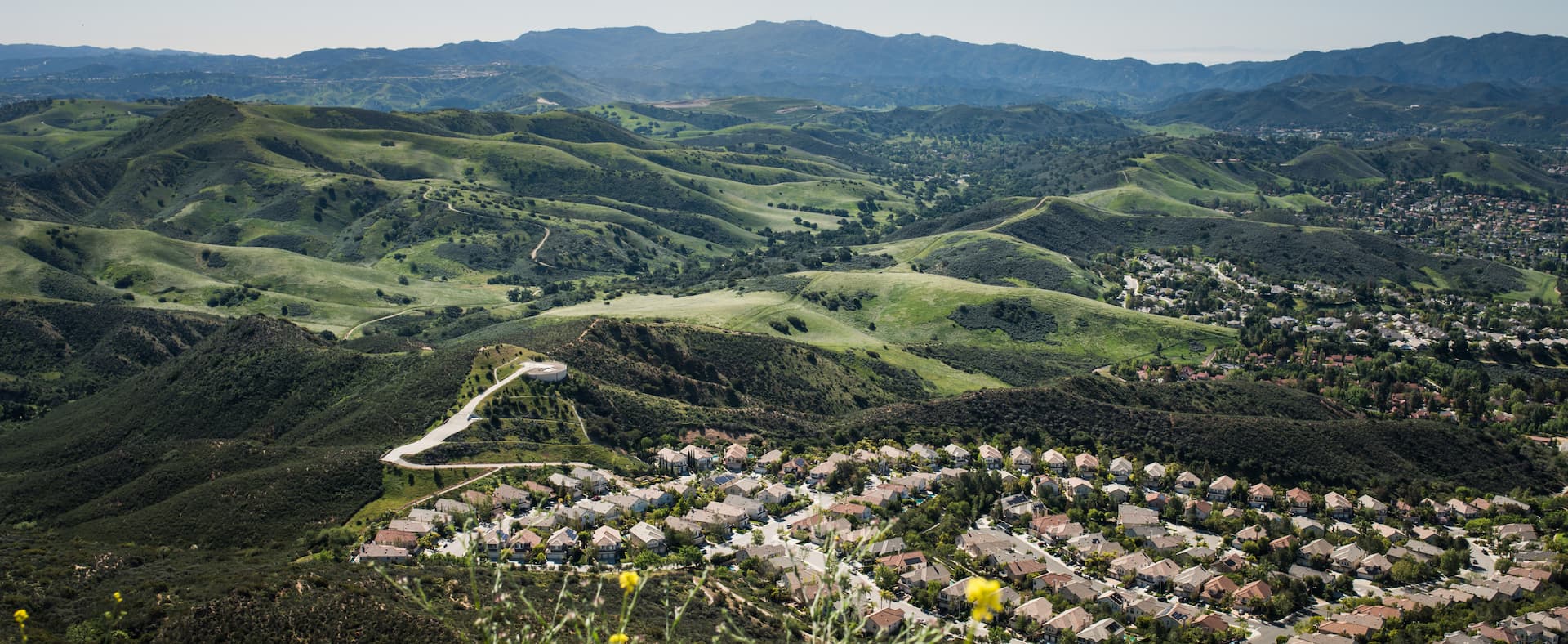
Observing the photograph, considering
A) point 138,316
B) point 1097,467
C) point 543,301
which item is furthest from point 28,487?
point 543,301

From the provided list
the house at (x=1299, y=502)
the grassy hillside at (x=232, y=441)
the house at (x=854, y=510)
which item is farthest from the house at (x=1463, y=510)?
the grassy hillside at (x=232, y=441)

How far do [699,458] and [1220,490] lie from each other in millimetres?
46596

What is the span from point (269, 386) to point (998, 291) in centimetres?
12191

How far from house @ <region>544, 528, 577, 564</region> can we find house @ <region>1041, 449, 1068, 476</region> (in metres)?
47.1

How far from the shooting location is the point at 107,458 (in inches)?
3182

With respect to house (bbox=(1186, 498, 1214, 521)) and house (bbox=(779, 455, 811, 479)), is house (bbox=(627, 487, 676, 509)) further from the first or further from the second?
house (bbox=(1186, 498, 1214, 521))

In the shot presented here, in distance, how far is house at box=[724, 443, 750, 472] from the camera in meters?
90.4

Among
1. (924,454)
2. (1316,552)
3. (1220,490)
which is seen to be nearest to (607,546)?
(924,454)

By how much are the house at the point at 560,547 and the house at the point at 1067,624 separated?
30.1m

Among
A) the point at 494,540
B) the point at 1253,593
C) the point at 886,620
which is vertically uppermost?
the point at 494,540

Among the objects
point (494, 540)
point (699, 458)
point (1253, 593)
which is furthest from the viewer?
point (699, 458)

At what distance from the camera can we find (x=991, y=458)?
306 ft

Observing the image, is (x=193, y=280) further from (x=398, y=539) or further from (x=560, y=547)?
(x=560, y=547)

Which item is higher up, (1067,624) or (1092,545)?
(1067,624)
